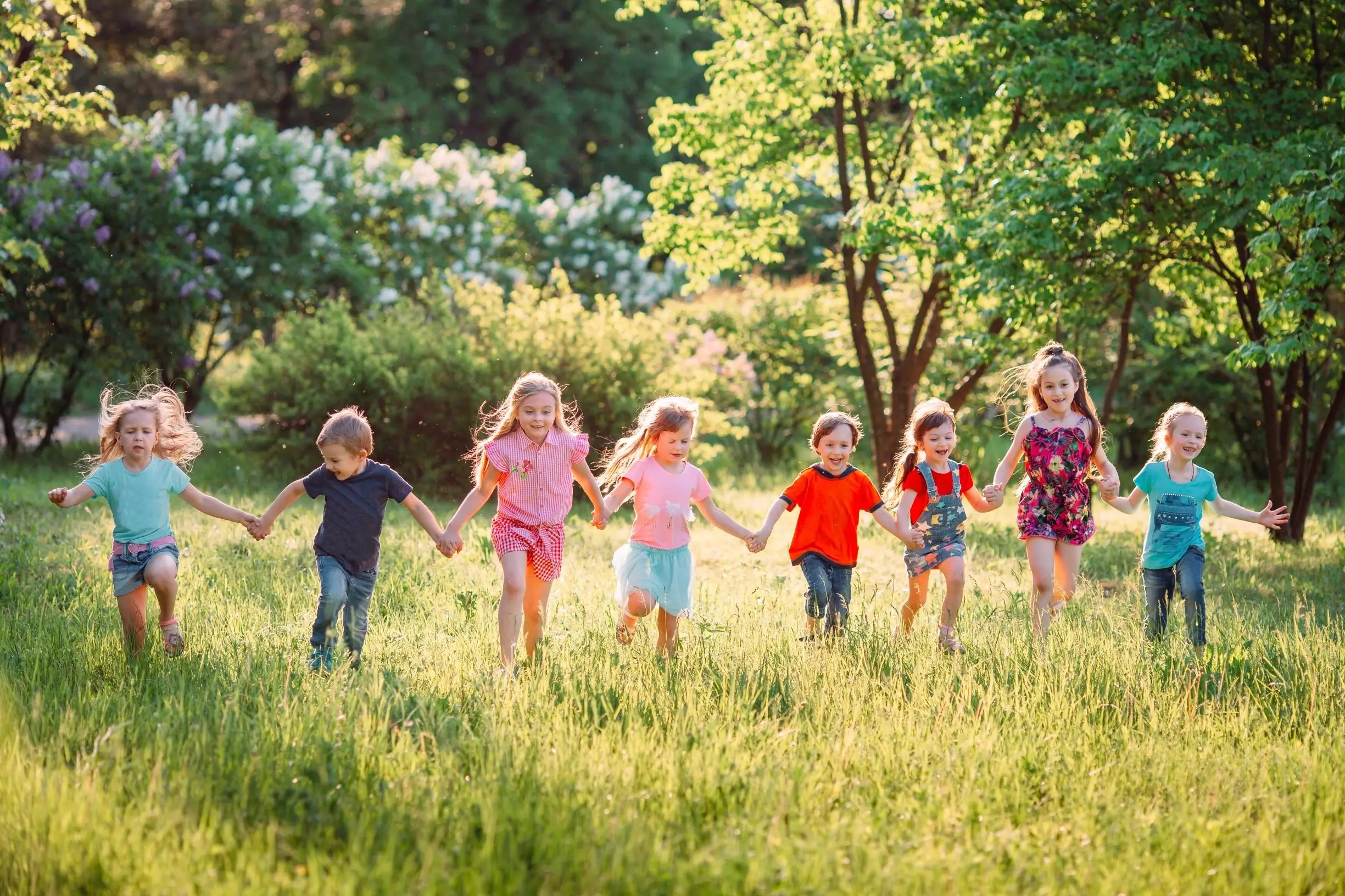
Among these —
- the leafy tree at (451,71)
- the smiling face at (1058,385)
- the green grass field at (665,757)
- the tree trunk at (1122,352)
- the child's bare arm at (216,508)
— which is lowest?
the green grass field at (665,757)

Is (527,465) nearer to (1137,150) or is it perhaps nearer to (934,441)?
(934,441)

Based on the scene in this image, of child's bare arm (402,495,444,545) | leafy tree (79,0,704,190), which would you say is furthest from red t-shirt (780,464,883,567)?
leafy tree (79,0,704,190)

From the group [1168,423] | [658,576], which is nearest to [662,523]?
[658,576]

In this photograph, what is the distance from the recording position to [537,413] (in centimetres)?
586

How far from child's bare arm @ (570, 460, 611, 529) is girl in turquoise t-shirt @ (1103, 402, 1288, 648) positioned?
8.65 feet

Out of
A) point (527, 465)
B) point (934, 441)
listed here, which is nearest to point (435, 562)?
point (527, 465)

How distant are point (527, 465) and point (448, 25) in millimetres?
30028

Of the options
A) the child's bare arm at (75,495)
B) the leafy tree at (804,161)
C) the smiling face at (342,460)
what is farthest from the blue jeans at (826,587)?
the leafy tree at (804,161)

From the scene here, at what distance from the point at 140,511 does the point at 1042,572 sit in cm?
458

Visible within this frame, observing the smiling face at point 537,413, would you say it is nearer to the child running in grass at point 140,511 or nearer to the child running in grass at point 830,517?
the child running in grass at point 830,517

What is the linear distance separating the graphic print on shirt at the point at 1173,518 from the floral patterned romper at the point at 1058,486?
0.40 m

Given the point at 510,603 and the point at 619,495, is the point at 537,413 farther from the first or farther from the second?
the point at 510,603

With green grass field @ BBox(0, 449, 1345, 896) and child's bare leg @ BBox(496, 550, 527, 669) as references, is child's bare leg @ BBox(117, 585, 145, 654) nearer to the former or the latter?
green grass field @ BBox(0, 449, 1345, 896)

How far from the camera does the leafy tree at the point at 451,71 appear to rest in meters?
30.0
